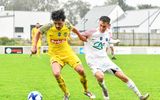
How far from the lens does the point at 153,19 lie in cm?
8800

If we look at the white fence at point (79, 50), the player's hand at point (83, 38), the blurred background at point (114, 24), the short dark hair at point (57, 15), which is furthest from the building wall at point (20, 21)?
the short dark hair at point (57, 15)

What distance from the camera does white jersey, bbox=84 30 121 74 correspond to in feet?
35.8

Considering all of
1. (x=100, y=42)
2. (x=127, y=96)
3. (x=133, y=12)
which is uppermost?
(x=133, y=12)

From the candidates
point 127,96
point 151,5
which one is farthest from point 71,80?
point 151,5

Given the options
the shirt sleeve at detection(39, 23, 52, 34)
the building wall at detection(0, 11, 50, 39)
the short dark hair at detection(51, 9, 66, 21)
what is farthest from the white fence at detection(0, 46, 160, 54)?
the short dark hair at detection(51, 9, 66, 21)

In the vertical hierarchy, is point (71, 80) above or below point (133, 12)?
below

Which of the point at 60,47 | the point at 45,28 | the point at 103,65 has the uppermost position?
the point at 45,28

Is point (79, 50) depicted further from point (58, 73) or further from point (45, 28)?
point (58, 73)

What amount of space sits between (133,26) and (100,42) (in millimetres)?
79434

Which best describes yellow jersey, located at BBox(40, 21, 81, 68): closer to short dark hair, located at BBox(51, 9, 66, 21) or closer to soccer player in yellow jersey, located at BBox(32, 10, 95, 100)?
soccer player in yellow jersey, located at BBox(32, 10, 95, 100)

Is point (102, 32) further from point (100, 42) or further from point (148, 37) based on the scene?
point (148, 37)

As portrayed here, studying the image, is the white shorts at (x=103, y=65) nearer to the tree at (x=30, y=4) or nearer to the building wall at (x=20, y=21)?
the building wall at (x=20, y=21)

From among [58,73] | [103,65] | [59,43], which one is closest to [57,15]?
[59,43]

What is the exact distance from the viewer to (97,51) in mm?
11070
